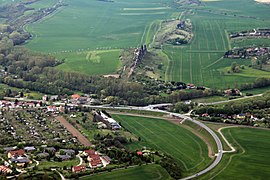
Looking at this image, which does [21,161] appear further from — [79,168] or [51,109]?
[51,109]

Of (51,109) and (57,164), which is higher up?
(57,164)

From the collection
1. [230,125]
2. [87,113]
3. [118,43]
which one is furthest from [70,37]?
[230,125]

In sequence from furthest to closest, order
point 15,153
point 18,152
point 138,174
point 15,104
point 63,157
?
point 15,104 → point 18,152 → point 63,157 → point 15,153 → point 138,174

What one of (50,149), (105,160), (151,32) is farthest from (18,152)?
(151,32)

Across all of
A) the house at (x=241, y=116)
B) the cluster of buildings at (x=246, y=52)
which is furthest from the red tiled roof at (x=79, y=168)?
the cluster of buildings at (x=246, y=52)

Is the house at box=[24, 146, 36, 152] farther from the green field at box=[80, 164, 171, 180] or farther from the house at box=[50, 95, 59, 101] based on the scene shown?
the house at box=[50, 95, 59, 101]
